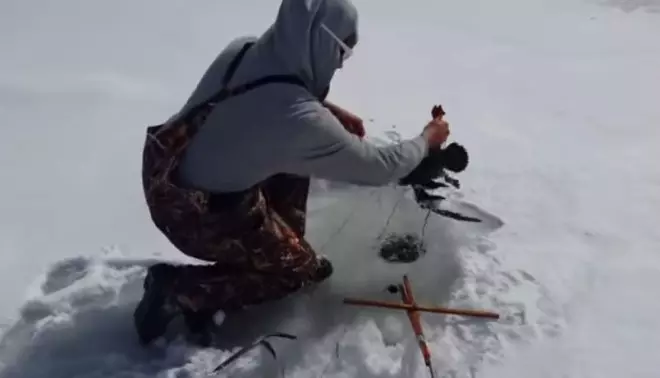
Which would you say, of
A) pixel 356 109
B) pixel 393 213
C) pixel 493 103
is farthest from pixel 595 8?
pixel 393 213

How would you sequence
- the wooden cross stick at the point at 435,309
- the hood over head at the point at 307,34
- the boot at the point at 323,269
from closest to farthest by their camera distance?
the hood over head at the point at 307,34 → the wooden cross stick at the point at 435,309 → the boot at the point at 323,269

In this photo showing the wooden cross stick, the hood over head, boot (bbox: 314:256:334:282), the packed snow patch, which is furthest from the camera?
boot (bbox: 314:256:334:282)

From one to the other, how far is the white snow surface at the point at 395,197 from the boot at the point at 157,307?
46 millimetres

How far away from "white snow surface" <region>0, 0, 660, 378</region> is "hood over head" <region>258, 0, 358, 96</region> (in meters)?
0.60

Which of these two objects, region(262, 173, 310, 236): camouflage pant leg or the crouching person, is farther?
region(262, 173, 310, 236): camouflage pant leg

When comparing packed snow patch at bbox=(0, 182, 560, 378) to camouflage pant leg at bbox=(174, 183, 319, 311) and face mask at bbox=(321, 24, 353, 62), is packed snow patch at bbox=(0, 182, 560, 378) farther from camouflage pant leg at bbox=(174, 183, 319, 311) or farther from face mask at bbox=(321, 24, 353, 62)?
face mask at bbox=(321, 24, 353, 62)

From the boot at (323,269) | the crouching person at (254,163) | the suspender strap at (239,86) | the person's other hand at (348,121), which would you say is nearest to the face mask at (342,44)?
the crouching person at (254,163)

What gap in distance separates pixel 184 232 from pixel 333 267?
464mm

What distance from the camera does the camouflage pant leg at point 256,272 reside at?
1753 mm

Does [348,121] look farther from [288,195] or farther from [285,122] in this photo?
[285,122]

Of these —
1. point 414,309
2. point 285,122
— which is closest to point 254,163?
point 285,122

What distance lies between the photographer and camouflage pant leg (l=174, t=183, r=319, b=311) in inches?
69.0

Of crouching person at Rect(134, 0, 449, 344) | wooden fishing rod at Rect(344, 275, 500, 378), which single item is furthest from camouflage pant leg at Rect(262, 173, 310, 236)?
wooden fishing rod at Rect(344, 275, 500, 378)

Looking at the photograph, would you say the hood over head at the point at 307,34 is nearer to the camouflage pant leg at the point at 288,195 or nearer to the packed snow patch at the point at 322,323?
the camouflage pant leg at the point at 288,195
